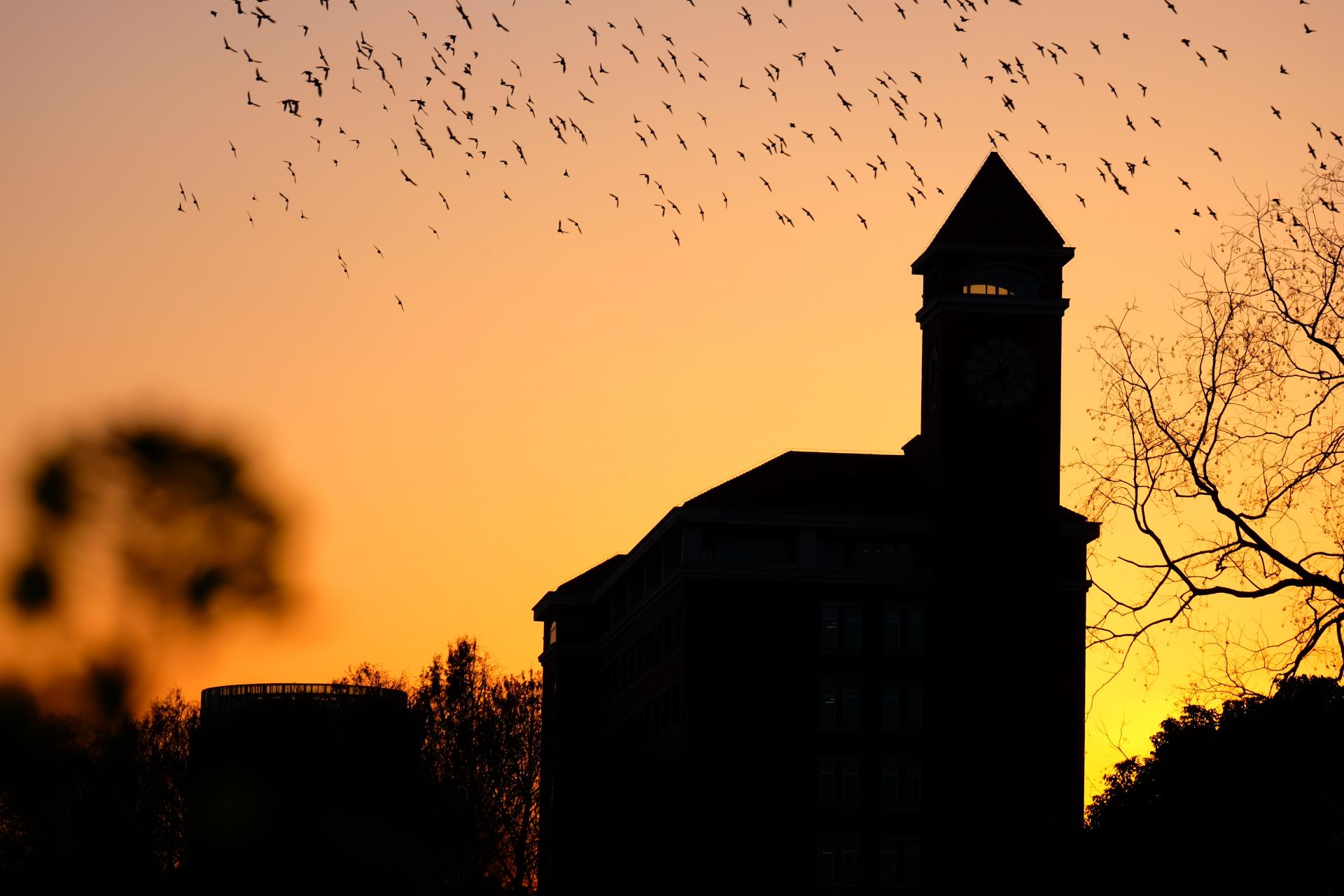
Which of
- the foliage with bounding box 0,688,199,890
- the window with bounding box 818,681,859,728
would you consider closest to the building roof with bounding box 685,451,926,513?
the window with bounding box 818,681,859,728

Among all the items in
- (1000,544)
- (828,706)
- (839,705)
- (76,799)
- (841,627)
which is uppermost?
(1000,544)

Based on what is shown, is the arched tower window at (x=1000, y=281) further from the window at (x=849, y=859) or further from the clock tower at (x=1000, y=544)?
the window at (x=849, y=859)

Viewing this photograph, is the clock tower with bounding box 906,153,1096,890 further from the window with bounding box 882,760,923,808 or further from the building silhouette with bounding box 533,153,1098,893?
the window with bounding box 882,760,923,808

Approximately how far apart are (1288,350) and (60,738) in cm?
1602

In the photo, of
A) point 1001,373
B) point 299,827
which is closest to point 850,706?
point 1001,373

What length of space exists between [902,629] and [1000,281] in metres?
17.1

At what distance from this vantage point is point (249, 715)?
60.2 m

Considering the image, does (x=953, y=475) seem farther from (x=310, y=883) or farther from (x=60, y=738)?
(x=60, y=738)

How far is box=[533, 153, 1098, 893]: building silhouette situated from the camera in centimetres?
9294

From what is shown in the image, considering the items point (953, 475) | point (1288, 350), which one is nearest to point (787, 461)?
point (953, 475)

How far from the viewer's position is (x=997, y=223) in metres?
98.1

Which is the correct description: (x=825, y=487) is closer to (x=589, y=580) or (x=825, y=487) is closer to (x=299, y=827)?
(x=589, y=580)

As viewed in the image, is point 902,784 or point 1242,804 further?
point 902,784

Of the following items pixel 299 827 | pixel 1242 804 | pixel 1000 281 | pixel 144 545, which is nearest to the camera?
pixel 144 545
